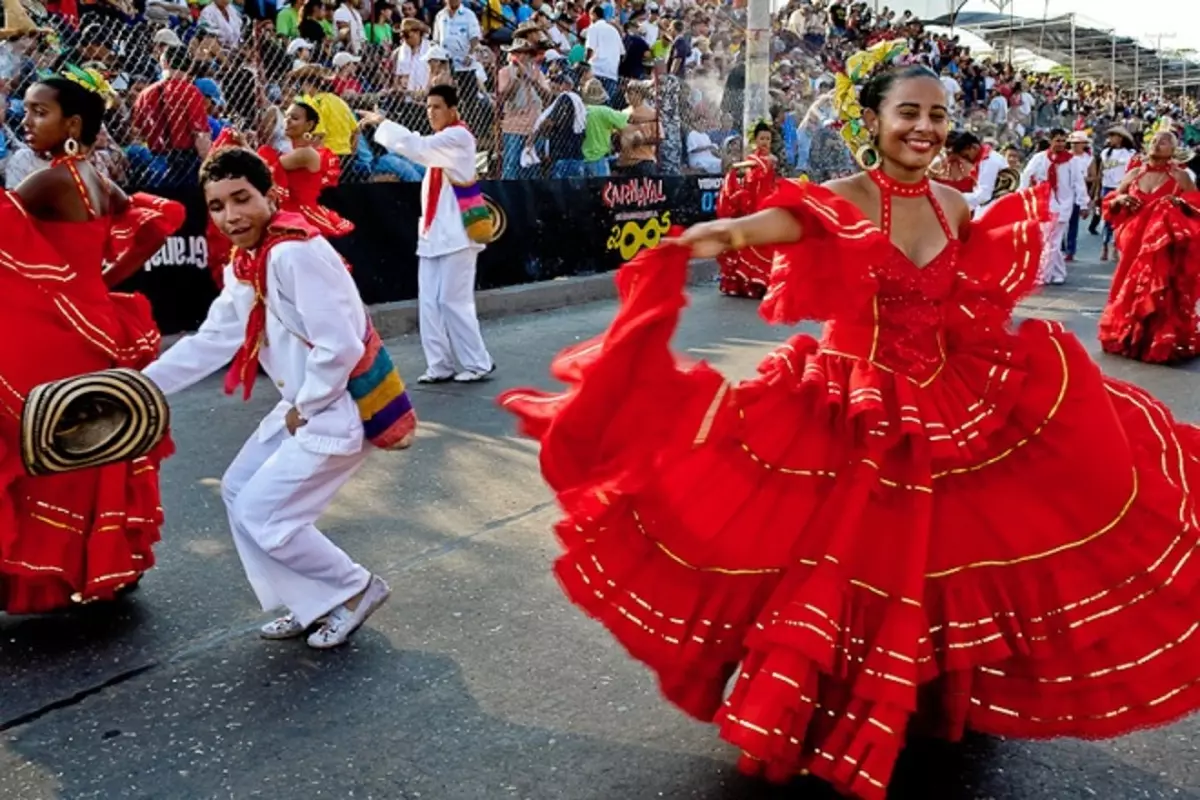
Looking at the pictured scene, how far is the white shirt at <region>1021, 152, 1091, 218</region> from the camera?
1522cm

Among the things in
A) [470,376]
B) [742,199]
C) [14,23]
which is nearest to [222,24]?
[470,376]

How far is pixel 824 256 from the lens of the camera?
3.10 m

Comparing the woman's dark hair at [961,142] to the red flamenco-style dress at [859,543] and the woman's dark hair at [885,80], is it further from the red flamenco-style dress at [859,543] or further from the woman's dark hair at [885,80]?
the red flamenco-style dress at [859,543]

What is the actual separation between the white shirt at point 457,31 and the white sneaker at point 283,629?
33.3 ft

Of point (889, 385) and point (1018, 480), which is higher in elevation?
point (889, 385)

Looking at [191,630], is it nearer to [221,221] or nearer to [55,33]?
[221,221]

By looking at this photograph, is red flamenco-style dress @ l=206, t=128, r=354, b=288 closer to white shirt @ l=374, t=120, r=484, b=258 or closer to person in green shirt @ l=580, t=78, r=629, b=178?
white shirt @ l=374, t=120, r=484, b=258

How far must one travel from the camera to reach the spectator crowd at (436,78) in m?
9.10

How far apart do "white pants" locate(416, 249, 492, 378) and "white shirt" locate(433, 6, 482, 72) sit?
17.8 ft

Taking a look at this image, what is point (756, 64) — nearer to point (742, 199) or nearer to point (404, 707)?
point (742, 199)

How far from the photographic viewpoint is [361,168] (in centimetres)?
1124

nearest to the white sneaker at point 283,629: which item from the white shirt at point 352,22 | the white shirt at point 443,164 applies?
the white shirt at point 443,164

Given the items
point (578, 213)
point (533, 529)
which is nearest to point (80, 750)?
point (533, 529)

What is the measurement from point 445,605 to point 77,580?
1.25 m
